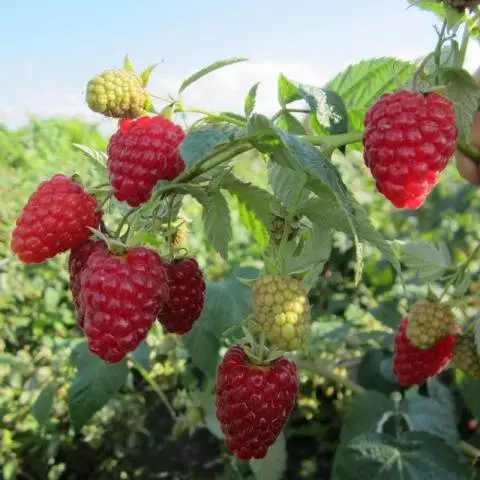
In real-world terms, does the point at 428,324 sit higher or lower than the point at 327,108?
lower

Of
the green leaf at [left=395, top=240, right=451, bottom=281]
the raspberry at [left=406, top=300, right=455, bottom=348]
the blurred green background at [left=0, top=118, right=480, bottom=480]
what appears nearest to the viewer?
the raspberry at [left=406, top=300, right=455, bottom=348]

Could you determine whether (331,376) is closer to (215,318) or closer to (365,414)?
(365,414)

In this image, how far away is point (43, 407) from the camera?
240cm

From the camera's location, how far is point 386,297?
10.3ft

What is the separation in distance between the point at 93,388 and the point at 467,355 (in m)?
1.07

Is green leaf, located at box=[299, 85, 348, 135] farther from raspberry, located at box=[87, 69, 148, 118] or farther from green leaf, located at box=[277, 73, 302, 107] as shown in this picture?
raspberry, located at box=[87, 69, 148, 118]

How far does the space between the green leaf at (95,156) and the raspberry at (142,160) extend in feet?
0.43

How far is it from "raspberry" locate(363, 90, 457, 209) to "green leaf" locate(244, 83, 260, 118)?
137mm

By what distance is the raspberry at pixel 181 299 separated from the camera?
98 centimetres

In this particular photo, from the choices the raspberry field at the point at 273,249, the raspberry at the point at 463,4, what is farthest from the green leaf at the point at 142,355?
the raspberry at the point at 463,4

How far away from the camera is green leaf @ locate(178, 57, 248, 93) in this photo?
3.03 ft

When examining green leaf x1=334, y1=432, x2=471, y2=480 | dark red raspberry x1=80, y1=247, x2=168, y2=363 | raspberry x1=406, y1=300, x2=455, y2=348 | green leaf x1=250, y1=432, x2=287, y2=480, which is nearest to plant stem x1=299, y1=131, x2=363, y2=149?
dark red raspberry x1=80, y1=247, x2=168, y2=363

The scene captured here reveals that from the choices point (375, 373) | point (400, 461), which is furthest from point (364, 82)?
point (375, 373)

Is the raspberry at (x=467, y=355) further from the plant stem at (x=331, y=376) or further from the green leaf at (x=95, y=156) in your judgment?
the plant stem at (x=331, y=376)
